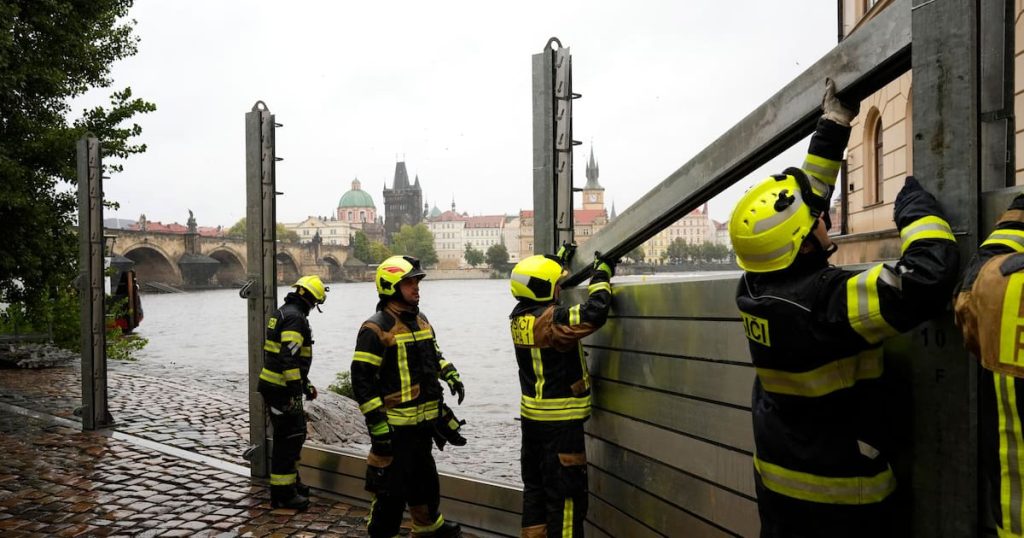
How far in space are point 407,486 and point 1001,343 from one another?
395cm

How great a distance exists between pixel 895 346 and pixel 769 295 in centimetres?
41

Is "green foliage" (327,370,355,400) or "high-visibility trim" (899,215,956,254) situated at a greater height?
"high-visibility trim" (899,215,956,254)

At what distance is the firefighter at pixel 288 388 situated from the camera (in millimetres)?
6164

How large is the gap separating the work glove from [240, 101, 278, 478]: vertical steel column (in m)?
5.80

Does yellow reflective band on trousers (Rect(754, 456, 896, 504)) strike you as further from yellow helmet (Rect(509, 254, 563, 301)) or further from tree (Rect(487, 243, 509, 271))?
tree (Rect(487, 243, 509, 271))

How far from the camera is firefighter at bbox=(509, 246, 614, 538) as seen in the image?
422 centimetres

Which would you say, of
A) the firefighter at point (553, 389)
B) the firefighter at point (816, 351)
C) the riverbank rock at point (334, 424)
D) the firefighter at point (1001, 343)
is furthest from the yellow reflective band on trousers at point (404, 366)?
the riverbank rock at point (334, 424)

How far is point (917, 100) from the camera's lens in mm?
2133

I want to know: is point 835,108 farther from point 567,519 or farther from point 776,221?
point 567,519

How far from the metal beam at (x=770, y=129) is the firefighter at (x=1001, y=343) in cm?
71

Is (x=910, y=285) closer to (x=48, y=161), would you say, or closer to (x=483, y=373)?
(x=48, y=161)

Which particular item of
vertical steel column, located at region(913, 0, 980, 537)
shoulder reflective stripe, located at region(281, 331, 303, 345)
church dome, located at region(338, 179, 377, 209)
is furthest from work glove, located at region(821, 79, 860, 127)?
church dome, located at region(338, 179, 377, 209)

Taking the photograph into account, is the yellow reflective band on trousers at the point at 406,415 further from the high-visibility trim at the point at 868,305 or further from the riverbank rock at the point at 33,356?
the riverbank rock at the point at 33,356

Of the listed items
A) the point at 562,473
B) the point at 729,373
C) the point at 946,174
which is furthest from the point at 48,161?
the point at 946,174
